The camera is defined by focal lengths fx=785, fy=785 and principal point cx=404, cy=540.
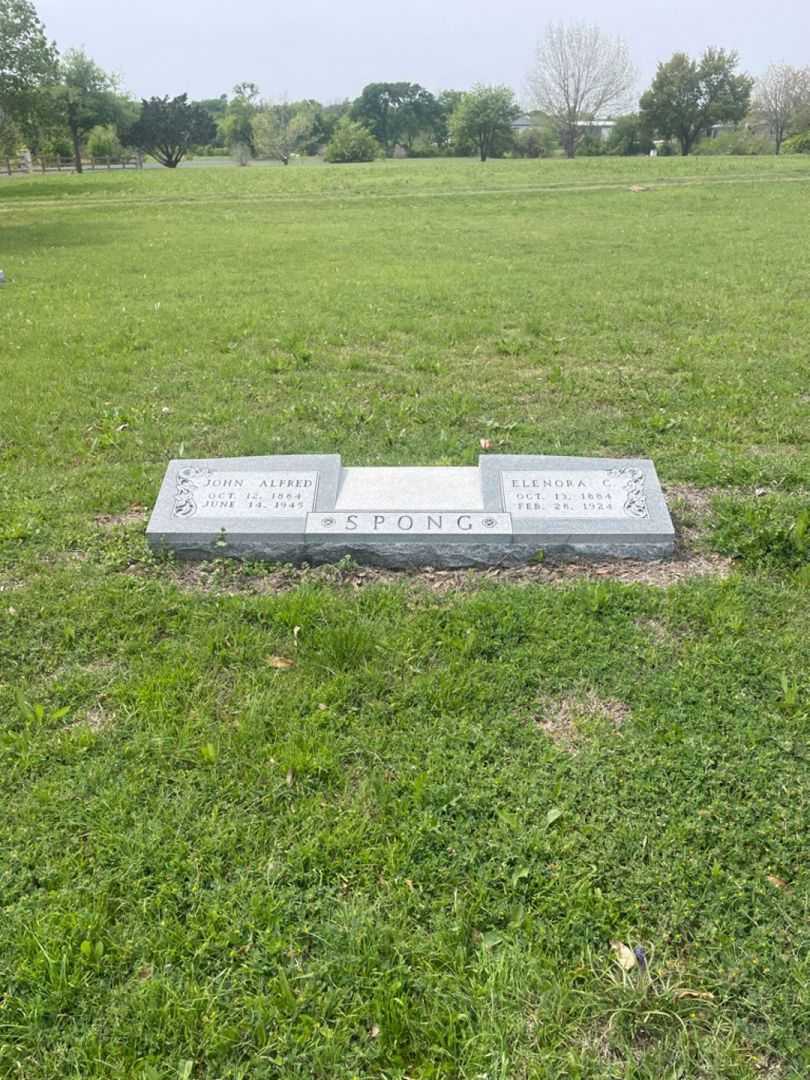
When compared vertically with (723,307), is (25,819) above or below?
below

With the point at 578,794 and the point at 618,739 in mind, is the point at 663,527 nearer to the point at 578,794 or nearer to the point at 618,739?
the point at 618,739

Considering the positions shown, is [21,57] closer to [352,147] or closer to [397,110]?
[352,147]

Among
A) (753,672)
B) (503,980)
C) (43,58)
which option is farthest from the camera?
(43,58)

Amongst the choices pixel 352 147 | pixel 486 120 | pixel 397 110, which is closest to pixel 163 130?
pixel 352 147

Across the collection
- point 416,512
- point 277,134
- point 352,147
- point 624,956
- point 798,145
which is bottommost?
point 624,956

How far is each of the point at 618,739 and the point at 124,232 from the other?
17021mm

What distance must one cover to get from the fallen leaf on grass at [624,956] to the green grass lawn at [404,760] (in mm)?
23

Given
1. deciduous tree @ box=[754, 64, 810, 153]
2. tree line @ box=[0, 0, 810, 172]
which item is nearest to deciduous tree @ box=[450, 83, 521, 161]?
tree line @ box=[0, 0, 810, 172]

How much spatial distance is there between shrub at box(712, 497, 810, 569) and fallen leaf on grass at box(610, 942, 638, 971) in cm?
245

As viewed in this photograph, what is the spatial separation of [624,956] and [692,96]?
63.2 meters

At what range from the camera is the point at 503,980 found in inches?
84.1

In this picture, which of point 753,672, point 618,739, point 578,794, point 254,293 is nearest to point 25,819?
point 578,794

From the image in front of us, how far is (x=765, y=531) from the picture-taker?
4.21m

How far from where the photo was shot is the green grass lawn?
2.07 meters
